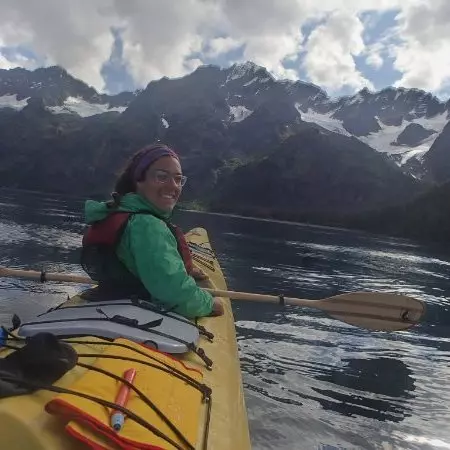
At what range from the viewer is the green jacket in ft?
15.7

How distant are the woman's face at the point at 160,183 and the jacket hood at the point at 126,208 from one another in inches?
3.1

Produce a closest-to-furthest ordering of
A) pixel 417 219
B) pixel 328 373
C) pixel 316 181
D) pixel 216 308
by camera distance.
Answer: pixel 216 308 < pixel 328 373 < pixel 417 219 < pixel 316 181

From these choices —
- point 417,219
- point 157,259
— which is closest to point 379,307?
point 157,259

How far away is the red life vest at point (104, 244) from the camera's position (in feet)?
16.5

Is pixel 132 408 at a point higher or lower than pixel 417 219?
lower

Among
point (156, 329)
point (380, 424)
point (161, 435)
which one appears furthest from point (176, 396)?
point (380, 424)

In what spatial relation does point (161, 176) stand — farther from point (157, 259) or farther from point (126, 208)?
point (157, 259)

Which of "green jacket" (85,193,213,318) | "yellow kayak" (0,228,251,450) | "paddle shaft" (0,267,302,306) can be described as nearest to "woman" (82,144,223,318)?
"green jacket" (85,193,213,318)

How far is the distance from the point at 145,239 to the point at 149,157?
3.45ft

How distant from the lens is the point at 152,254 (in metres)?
4.76

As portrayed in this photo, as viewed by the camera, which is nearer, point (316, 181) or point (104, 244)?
point (104, 244)

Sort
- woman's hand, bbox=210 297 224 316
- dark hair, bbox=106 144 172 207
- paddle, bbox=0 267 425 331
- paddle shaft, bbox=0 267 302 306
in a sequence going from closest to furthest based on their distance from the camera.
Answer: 1. dark hair, bbox=106 144 172 207
2. woman's hand, bbox=210 297 224 316
3. paddle shaft, bbox=0 267 302 306
4. paddle, bbox=0 267 425 331

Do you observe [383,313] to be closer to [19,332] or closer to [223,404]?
[223,404]

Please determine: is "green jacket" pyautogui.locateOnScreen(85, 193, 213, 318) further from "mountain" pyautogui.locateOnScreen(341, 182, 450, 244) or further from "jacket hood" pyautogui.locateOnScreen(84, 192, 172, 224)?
"mountain" pyautogui.locateOnScreen(341, 182, 450, 244)
